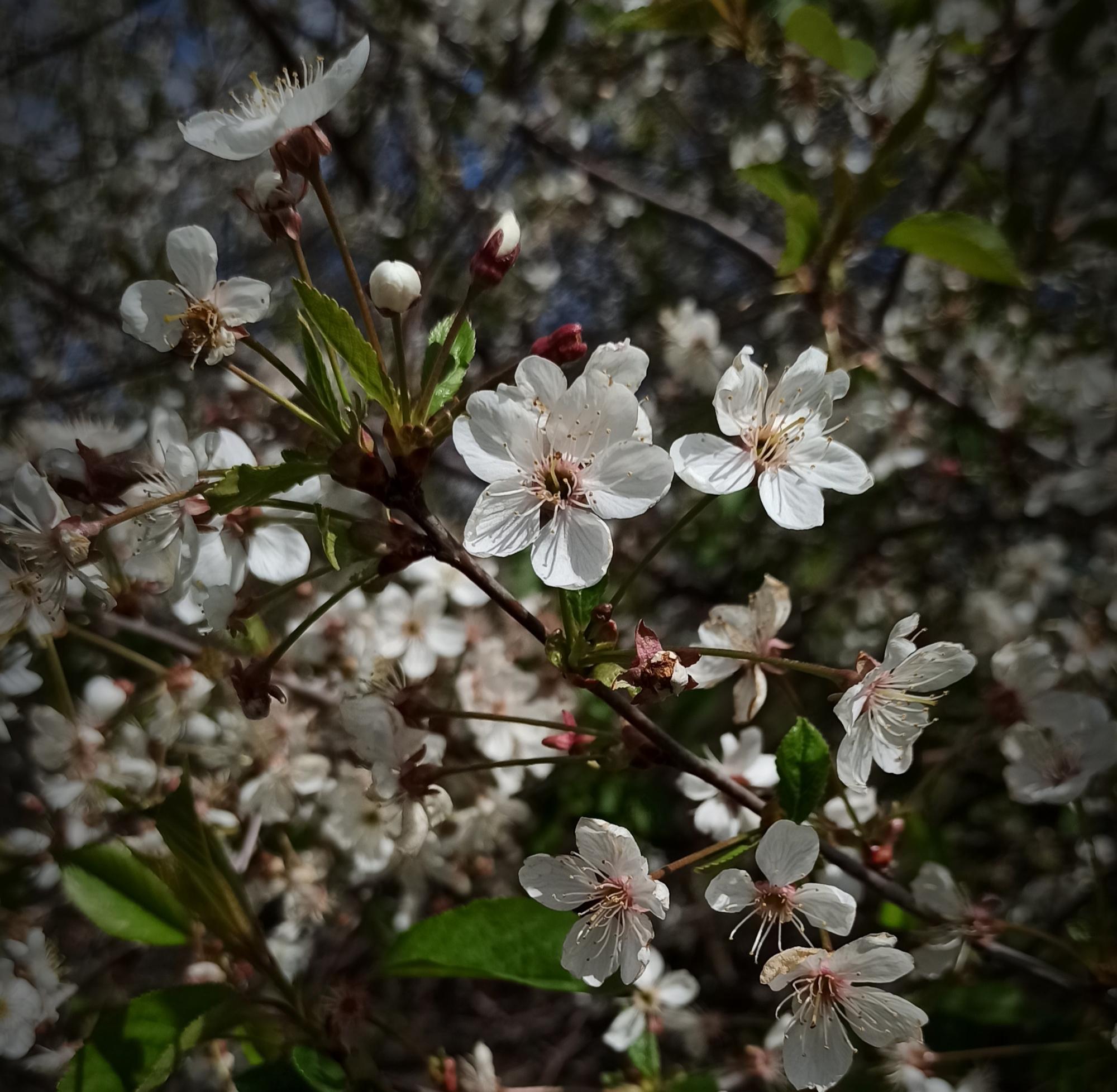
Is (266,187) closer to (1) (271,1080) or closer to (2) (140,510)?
(2) (140,510)

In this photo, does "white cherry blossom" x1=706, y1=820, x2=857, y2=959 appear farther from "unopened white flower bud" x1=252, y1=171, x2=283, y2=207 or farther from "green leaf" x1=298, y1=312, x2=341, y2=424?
"unopened white flower bud" x1=252, y1=171, x2=283, y2=207

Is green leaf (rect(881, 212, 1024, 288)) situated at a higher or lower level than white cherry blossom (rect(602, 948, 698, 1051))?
higher

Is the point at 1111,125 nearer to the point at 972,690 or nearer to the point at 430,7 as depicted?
the point at 972,690

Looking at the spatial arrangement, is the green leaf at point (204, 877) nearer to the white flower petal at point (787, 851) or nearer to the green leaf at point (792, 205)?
the white flower petal at point (787, 851)

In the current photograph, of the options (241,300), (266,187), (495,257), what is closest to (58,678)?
(241,300)

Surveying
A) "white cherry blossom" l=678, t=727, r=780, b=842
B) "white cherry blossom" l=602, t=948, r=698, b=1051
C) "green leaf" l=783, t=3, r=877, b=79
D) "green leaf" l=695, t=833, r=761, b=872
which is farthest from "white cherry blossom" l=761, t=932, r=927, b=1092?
"green leaf" l=783, t=3, r=877, b=79

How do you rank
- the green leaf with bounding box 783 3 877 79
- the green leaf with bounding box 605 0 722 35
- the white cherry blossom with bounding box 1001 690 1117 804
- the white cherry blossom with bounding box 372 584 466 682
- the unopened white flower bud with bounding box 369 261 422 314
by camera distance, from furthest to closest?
the white cherry blossom with bounding box 372 584 466 682 < the green leaf with bounding box 605 0 722 35 < the green leaf with bounding box 783 3 877 79 < the white cherry blossom with bounding box 1001 690 1117 804 < the unopened white flower bud with bounding box 369 261 422 314
